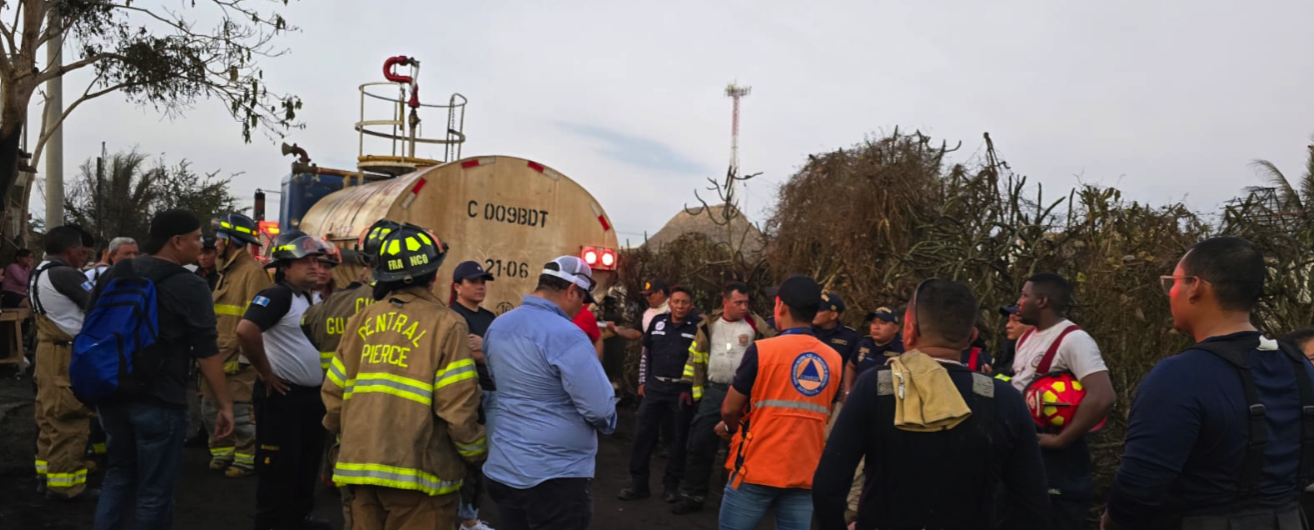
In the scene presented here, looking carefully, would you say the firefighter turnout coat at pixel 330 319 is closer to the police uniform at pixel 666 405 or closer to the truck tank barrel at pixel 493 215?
the truck tank barrel at pixel 493 215

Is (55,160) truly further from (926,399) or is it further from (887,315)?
(926,399)

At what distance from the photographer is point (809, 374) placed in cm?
450

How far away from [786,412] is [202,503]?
451cm

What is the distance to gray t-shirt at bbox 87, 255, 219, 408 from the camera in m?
4.35

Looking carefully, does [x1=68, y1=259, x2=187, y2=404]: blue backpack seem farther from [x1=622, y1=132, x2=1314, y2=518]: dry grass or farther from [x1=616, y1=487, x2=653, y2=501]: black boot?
[x1=622, y1=132, x2=1314, y2=518]: dry grass

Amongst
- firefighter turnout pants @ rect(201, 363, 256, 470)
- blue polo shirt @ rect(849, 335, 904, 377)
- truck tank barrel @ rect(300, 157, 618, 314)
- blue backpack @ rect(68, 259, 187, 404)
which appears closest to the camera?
blue backpack @ rect(68, 259, 187, 404)

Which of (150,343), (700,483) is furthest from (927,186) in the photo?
(150,343)

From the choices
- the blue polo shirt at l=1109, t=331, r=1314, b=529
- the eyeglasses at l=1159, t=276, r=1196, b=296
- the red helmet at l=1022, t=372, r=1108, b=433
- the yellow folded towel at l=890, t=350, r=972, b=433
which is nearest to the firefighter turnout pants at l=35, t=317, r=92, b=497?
the yellow folded towel at l=890, t=350, r=972, b=433

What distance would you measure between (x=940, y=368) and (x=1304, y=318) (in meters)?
4.96

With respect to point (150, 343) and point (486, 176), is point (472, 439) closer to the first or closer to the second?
point (150, 343)

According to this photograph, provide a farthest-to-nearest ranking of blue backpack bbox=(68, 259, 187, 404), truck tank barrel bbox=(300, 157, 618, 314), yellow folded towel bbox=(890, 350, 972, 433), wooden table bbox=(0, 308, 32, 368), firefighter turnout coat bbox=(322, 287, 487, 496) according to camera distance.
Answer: wooden table bbox=(0, 308, 32, 368) < truck tank barrel bbox=(300, 157, 618, 314) < blue backpack bbox=(68, 259, 187, 404) < firefighter turnout coat bbox=(322, 287, 487, 496) < yellow folded towel bbox=(890, 350, 972, 433)

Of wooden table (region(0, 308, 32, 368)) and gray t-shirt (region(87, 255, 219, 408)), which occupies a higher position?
gray t-shirt (region(87, 255, 219, 408))

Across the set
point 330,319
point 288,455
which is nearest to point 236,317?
point 288,455

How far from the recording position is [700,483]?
7102mm
